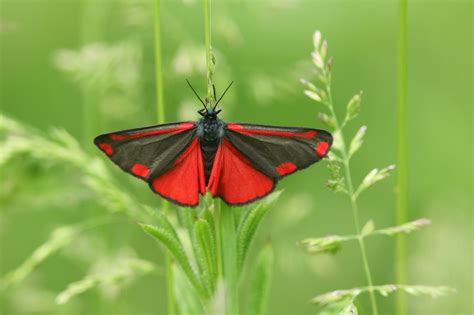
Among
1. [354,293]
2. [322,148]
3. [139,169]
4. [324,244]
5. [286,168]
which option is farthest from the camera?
[139,169]

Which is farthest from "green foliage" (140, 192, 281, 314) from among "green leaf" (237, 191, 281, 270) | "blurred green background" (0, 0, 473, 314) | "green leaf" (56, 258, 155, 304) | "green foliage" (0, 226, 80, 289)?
"blurred green background" (0, 0, 473, 314)

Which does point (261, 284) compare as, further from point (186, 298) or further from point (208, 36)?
point (208, 36)

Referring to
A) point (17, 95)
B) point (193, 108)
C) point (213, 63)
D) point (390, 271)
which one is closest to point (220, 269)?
point (213, 63)

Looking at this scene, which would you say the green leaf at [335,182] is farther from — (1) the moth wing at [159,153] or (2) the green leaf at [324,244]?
(1) the moth wing at [159,153]

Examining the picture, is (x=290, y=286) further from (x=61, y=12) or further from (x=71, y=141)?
(x=61, y=12)

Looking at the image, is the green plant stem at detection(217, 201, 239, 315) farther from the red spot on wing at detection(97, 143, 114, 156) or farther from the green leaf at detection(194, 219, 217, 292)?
the red spot on wing at detection(97, 143, 114, 156)

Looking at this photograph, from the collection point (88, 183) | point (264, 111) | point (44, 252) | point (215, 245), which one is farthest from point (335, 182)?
point (264, 111)
